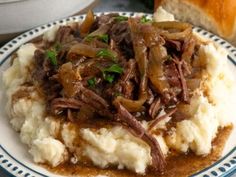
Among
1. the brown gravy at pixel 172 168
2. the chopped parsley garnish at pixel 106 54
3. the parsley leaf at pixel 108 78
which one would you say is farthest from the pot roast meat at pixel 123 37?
the brown gravy at pixel 172 168

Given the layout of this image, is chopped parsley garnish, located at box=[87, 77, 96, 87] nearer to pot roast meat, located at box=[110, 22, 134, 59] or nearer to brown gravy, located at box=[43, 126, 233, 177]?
pot roast meat, located at box=[110, 22, 134, 59]

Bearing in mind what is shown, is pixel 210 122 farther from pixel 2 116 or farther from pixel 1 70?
pixel 1 70

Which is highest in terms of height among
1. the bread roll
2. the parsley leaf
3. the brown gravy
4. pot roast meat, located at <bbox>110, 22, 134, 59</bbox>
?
pot roast meat, located at <bbox>110, 22, 134, 59</bbox>

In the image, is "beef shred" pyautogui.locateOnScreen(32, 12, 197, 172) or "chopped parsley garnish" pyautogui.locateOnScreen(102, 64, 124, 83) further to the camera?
"chopped parsley garnish" pyautogui.locateOnScreen(102, 64, 124, 83)

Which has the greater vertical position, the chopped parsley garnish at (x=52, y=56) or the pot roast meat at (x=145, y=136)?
the chopped parsley garnish at (x=52, y=56)

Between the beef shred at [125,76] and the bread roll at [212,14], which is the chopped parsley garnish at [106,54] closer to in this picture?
the beef shred at [125,76]

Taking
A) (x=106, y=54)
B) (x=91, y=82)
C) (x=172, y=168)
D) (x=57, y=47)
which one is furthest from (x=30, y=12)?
(x=172, y=168)

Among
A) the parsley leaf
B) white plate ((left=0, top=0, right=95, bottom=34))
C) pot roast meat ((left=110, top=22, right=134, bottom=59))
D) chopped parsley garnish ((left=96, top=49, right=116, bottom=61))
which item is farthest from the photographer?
white plate ((left=0, top=0, right=95, bottom=34))

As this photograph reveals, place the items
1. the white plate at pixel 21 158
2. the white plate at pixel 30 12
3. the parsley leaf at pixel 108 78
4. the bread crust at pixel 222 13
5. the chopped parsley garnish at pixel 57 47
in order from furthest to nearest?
the white plate at pixel 30 12 → the bread crust at pixel 222 13 → the chopped parsley garnish at pixel 57 47 → the parsley leaf at pixel 108 78 → the white plate at pixel 21 158

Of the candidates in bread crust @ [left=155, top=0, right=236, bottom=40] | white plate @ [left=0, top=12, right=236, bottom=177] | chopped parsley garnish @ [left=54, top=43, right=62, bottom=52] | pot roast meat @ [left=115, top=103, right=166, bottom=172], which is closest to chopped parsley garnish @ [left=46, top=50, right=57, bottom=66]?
chopped parsley garnish @ [left=54, top=43, right=62, bottom=52]
